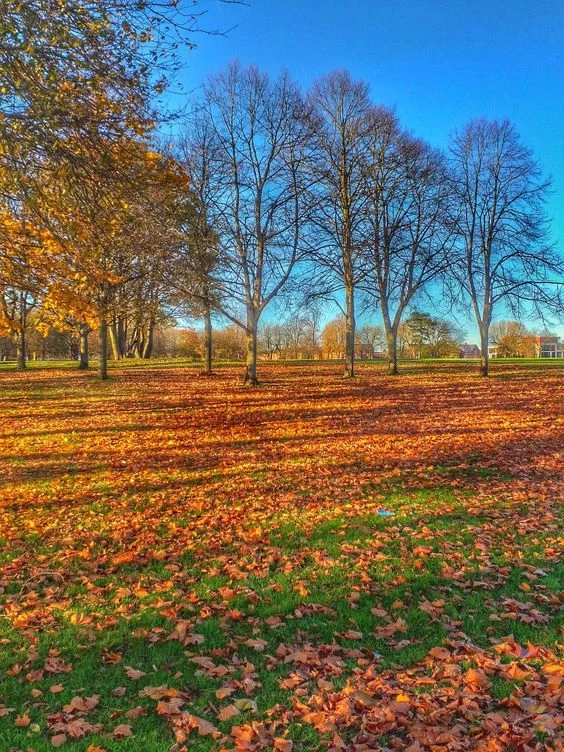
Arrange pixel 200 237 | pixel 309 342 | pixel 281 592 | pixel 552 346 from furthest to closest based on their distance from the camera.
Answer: pixel 552 346
pixel 309 342
pixel 200 237
pixel 281 592

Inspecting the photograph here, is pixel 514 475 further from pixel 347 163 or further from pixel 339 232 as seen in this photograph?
pixel 347 163

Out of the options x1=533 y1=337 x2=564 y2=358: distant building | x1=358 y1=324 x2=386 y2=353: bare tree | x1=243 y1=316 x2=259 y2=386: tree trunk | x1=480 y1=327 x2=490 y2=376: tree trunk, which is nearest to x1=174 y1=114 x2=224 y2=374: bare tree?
x1=243 y1=316 x2=259 y2=386: tree trunk

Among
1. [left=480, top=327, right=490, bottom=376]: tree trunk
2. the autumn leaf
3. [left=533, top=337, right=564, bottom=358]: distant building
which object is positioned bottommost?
the autumn leaf

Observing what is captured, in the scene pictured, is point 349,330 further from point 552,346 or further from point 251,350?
point 552,346

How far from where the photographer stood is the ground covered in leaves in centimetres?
288

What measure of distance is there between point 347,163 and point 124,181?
1650 cm

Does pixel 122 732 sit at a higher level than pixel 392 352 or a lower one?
lower

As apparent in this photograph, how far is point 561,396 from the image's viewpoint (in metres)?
16.8

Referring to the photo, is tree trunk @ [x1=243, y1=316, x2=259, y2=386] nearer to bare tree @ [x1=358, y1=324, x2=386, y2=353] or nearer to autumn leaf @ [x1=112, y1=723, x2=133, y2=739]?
autumn leaf @ [x1=112, y1=723, x2=133, y2=739]

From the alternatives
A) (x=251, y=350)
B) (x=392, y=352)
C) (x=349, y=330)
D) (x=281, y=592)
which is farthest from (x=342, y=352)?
(x=281, y=592)

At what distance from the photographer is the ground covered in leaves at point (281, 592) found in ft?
9.45

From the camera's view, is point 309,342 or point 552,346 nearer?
point 309,342

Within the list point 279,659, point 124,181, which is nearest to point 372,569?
point 279,659

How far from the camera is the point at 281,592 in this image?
4.56m
